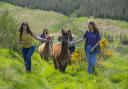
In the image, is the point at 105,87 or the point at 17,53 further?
the point at 17,53

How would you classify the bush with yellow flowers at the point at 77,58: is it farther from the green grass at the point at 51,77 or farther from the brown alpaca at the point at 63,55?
the brown alpaca at the point at 63,55

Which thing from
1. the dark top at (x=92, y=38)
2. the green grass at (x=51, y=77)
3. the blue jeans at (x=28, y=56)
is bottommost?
the green grass at (x=51, y=77)

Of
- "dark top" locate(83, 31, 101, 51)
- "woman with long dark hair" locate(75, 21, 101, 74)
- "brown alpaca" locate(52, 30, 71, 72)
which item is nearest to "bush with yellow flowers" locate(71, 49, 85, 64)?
"brown alpaca" locate(52, 30, 71, 72)

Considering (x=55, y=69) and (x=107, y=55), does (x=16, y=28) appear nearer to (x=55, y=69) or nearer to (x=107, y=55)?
(x=55, y=69)

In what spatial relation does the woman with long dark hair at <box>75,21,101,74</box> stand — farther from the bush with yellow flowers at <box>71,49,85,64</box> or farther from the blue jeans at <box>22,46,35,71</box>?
the blue jeans at <box>22,46,35,71</box>

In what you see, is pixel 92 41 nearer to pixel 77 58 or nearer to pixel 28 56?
pixel 77 58

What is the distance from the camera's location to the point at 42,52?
80.9 feet

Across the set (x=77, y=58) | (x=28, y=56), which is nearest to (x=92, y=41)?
(x=77, y=58)

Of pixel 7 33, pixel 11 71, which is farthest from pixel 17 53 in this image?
pixel 11 71

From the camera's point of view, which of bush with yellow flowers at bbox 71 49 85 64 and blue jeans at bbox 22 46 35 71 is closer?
blue jeans at bbox 22 46 35 71

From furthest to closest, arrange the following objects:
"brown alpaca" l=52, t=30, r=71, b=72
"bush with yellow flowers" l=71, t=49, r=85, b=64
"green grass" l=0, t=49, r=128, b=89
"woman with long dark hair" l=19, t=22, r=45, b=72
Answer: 1. "bush with yellow flowers" l=71, t=49, r=85, b=64
2. "brown alpaca" l=52, t=30, r=71, b=72
3. "woman with long dark hair" l=19, t=22, r=45, b=72
4. "green grass" l=0, t=49, r=128, b=89

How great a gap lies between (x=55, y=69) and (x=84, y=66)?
55.4 inches

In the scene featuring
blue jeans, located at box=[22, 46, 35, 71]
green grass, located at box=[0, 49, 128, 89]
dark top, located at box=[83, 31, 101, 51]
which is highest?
dark top, located at box=[83, 31, 101, 51]

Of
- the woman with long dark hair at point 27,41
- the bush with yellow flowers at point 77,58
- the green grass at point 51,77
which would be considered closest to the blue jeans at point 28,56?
the woman with long dark hair at point 27,41
